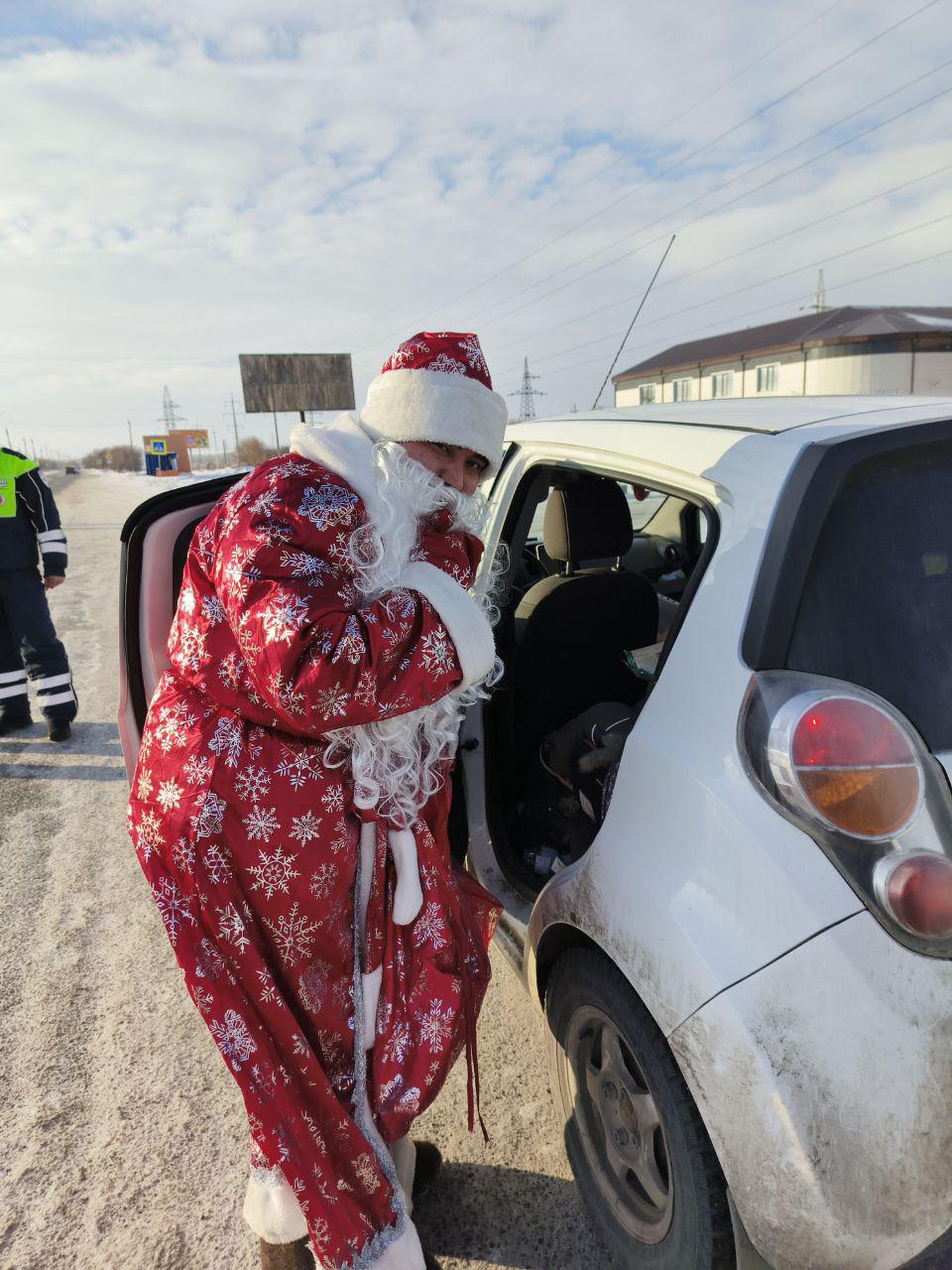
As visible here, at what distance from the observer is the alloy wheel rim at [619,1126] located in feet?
5.08

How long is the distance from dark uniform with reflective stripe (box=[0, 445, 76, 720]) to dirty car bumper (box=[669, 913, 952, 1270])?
4725mm

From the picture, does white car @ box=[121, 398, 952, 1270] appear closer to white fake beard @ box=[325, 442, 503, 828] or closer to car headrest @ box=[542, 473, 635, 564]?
white fake beard @ box=[325, 442, 503, 828]

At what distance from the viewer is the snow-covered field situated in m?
1.82

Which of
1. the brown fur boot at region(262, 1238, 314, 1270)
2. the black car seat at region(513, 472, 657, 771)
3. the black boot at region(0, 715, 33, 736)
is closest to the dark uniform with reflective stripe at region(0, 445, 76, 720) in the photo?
the black boot at region(0, 715, 33, 736)

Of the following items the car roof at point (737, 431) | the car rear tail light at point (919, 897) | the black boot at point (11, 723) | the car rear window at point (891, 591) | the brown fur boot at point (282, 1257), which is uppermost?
the car roof at point (737, 431)

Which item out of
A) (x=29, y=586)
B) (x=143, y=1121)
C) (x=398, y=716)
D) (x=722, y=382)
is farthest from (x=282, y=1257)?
(x=722, y=382)

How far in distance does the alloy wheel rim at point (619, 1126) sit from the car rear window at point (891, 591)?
809mm

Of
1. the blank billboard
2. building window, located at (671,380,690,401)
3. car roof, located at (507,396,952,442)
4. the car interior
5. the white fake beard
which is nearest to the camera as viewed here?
the white fake beard

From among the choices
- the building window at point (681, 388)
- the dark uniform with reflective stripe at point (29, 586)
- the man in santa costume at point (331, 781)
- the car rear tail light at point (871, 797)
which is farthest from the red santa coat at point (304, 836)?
the building window at point (681, 388)

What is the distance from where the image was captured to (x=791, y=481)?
1377mm

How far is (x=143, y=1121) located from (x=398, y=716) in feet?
4.98

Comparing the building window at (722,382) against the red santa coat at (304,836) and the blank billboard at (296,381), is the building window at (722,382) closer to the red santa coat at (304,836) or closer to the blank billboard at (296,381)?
the blank billboard at (296,381)

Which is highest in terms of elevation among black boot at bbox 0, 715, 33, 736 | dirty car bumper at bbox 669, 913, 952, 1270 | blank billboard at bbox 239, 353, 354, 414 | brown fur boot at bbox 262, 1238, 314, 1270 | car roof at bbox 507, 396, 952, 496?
blank billboard at bbox 239, 353, 354, 414

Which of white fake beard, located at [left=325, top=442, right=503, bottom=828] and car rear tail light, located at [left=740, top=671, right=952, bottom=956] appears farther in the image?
white fake beard, located at [left=325, top=442, right=503, bottom=828]
